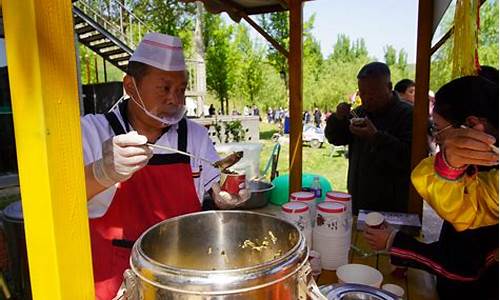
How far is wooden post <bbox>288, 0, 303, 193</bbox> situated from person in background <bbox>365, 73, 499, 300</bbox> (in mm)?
1730

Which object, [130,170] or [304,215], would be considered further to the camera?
[304,215]

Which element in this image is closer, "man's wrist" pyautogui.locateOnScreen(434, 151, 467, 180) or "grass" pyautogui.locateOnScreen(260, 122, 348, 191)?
"man's wrist" pyautogui.locateOnScreen(434, 151, 467, 180)

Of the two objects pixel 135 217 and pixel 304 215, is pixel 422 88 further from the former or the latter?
pixel 135 217

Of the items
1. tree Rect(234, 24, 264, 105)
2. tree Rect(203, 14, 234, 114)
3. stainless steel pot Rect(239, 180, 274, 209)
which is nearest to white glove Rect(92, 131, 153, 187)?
stainless steel pot Rect(239, 180, 274, 209)

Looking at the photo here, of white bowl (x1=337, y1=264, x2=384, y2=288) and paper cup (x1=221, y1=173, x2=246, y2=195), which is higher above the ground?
paper cup (x1=221, y1=173, x2=246, y2=195)

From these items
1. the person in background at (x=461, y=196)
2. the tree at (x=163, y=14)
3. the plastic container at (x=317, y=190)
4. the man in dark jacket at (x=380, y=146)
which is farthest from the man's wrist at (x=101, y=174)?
the tree at (x=163, y=14)

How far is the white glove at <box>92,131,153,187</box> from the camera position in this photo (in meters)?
1.18

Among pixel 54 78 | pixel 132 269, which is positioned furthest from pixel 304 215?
pixel 54 78

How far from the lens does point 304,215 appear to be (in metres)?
1.64

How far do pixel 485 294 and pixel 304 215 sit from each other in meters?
0.77

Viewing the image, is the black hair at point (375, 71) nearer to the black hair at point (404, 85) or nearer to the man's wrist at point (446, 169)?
the man's wrist at point (446, 169)

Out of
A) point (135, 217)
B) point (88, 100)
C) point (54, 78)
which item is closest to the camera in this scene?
point (54, 78)

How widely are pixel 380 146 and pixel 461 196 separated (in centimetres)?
191

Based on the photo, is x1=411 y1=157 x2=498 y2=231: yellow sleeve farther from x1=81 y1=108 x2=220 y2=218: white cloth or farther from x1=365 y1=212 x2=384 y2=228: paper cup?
x1=81 y1=108 x2=220 y2=218: white cloth
